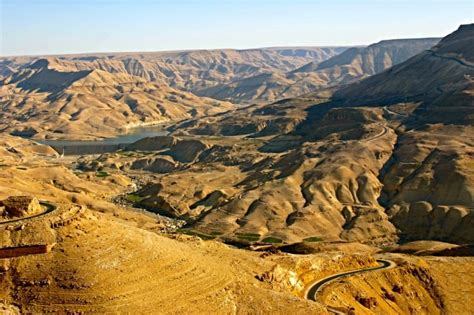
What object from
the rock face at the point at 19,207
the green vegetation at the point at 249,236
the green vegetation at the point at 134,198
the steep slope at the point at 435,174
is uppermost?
A: the rock face at the point at 19,207

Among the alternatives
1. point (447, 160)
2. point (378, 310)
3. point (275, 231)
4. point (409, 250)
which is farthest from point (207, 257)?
point (447, 160)

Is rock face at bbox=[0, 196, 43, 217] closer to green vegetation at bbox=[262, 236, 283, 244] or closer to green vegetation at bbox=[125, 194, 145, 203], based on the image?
green vegetation at bbox=[262, 236, 283, 244]

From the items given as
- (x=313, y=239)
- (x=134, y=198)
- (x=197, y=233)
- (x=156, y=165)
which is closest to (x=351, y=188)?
(x=313, y=239)

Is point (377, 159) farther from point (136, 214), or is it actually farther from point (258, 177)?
point (136, 214)

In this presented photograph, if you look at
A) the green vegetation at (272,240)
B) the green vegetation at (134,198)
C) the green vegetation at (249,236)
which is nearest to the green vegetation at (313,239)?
the green vegetation at (272,240)

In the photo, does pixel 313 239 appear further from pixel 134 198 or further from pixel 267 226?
pixel 134 198

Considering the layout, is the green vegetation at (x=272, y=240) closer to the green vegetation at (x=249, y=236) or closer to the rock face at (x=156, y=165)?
the green vegetation at (x=249, y=236)

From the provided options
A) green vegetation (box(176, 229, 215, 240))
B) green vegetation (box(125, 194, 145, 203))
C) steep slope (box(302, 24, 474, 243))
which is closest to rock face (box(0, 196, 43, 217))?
green vegetation (box(176, 229, 215, 240))
